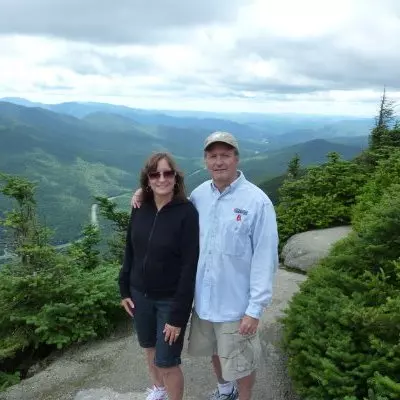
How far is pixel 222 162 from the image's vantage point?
12.6 feet

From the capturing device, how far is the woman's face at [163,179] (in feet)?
12.9

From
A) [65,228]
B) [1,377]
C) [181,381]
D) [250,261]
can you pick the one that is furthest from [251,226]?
[65,228]

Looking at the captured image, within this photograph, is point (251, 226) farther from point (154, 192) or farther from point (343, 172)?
point (343, 172)

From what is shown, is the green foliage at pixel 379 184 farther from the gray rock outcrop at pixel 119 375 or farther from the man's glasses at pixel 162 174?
the man's glasses at pixel 162 174

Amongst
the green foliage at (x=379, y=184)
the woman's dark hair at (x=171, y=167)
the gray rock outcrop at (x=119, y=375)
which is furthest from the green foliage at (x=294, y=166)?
the woman's dark hair at (x=171, y=167)

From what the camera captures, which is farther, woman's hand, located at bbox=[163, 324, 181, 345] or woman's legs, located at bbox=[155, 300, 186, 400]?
woman's legs, located at bbox=[155, 300, 186, 400]

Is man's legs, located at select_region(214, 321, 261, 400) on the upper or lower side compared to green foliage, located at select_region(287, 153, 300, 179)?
upper

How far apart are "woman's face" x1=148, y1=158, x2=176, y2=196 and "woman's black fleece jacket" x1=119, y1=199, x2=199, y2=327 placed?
0.13 meters

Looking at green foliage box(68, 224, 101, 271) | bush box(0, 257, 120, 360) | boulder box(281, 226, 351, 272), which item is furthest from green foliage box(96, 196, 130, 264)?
bush box(0, 257, 120, 360)

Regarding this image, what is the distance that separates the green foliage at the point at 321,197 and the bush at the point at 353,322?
5.45 metres

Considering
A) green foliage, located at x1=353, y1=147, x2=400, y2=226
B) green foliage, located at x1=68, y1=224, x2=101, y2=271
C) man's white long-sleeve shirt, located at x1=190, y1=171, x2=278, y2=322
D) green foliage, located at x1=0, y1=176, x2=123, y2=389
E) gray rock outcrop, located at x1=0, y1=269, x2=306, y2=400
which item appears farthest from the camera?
green foliage, located at x1=68, y1=224, x2=101, y2=271

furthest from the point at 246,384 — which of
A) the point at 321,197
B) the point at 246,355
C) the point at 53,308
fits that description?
the point at 321,197

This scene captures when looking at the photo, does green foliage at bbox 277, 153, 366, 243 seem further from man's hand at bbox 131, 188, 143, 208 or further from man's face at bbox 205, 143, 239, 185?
man's face at bbox 205, 143, 239, 185

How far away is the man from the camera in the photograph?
12.2 ft
